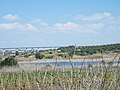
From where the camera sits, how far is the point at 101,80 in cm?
378

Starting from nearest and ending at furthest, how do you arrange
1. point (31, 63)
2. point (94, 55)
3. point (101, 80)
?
point (101, 80) → point (94, 55) → point (31, 63)

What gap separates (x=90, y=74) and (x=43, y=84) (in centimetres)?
66

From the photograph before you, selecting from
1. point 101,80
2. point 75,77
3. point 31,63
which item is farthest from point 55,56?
point 31,63

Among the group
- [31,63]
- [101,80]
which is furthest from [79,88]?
[31,63]

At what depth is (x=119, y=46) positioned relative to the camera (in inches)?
155

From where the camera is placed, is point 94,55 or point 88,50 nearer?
point 94,55

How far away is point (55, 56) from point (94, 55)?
500 millimetres

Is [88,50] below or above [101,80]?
above

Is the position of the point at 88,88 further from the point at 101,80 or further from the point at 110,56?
the point at 110,56

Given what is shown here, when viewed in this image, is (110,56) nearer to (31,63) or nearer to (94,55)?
(94,55)

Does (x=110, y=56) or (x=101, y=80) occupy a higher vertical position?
(x=110, y=56)

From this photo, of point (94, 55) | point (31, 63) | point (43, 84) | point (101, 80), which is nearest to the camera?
point (101, 80)

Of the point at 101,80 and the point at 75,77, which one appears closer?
the point at 101,80

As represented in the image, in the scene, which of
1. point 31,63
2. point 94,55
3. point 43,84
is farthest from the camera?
point 31,63
